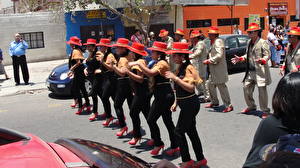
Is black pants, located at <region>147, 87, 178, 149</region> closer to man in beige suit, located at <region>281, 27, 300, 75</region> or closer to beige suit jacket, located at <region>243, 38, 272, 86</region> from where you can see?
man in beige suit, located at <region>281, 27, 300, 75</region>

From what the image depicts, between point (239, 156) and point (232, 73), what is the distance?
9134mm

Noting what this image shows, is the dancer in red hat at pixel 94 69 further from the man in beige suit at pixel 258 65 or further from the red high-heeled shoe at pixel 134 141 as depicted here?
the man in beige suit at pixel 258 65

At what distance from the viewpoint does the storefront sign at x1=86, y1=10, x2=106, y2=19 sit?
21844 millimetres

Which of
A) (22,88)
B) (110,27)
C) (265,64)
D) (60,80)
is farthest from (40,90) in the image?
(110,27)

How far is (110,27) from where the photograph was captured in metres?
22.6

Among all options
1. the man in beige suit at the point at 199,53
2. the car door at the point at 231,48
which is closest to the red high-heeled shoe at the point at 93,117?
the man in beige suit at the point at 199,53

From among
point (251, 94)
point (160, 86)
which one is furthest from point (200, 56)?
point (160, 86)

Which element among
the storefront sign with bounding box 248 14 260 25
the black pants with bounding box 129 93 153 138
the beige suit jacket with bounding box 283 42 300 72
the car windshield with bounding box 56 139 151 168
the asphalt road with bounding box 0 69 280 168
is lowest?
the asphalt road with bounding box 0 69 280 168

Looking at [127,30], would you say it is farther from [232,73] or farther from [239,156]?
[239,156]

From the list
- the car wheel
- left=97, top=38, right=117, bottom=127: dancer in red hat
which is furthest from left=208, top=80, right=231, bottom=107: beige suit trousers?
the car wheel

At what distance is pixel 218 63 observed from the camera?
8.40 meters

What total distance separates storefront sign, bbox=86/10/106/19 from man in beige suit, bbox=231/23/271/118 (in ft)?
50.3

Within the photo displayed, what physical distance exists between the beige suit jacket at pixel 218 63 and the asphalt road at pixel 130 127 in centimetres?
77

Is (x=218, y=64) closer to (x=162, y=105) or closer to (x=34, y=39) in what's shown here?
(x=162, y=105)
